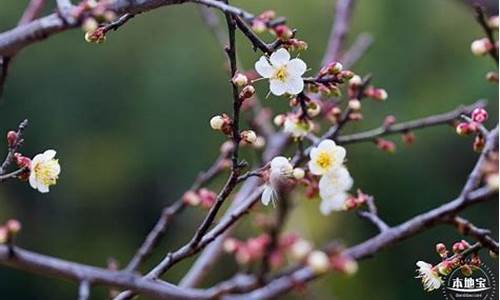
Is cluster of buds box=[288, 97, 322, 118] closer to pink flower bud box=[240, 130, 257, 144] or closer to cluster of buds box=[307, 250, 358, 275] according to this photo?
pink flower bud box=[240, 130, 257, 144]

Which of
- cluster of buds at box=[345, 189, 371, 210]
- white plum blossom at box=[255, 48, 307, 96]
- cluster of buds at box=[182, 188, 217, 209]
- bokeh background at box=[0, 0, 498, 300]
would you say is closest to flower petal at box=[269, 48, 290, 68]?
white plum blossom at box=[255, 48, 307, 96]

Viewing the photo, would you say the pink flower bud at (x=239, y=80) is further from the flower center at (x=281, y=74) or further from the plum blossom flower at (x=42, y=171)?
the plum blossom flower at (x=42, y=171)

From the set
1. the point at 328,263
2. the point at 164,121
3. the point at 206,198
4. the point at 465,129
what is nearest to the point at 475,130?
the point at 465,129

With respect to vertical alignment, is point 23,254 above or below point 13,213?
above

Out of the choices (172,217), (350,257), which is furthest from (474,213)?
(350,257)

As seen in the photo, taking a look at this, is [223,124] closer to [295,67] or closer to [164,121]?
[295,67]

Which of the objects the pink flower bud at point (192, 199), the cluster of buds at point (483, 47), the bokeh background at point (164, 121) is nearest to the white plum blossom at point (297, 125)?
the cluster of buds at point (483, 47)

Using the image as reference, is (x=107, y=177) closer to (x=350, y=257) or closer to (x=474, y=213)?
(x=474, y=213)
